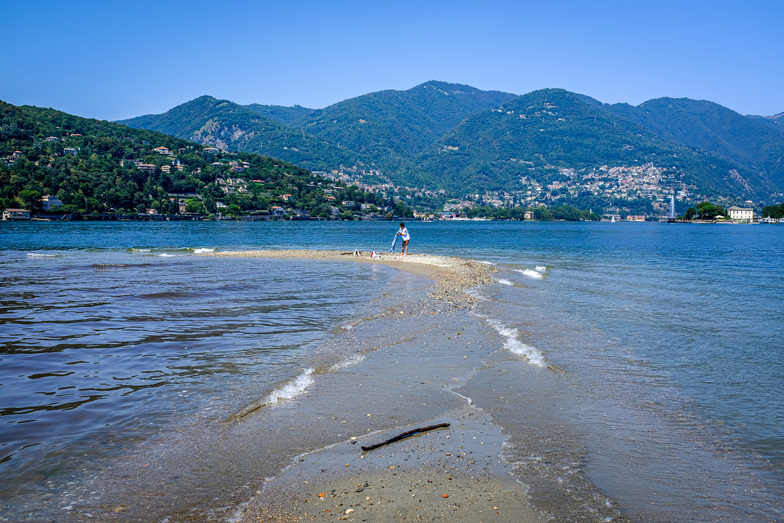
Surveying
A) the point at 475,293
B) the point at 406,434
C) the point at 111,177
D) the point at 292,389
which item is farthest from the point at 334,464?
the point at 111,177

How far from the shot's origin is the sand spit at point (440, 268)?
19.9 meters

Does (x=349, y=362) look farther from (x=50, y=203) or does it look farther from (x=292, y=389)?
(x=50, y=203)

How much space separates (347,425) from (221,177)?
189709 mm

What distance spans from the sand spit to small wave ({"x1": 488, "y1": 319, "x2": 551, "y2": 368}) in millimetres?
3769

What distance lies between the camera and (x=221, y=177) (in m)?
184

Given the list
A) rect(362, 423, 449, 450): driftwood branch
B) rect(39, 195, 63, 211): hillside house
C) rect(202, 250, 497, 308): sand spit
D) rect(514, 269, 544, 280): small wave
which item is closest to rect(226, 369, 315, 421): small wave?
rect(362, 423, 449, 450): driftwood branch

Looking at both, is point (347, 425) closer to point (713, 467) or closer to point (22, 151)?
point (713, 467)

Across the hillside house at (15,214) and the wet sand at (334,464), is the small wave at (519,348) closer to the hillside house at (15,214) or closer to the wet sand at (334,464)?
the wet sand at (334,464)

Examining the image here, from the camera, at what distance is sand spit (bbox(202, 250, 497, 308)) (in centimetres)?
1994

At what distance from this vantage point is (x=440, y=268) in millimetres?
31297

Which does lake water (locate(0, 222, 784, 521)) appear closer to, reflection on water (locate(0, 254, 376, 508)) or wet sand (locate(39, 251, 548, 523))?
reflection on water (locate(0, 254, 376, 508))

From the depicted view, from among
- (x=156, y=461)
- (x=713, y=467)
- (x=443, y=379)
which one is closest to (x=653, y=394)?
(x=713, y=467)

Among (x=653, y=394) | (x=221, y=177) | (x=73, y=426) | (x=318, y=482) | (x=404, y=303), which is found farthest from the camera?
(x=221, y=177)

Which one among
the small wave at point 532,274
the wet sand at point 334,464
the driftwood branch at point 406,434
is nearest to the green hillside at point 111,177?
the small wave at point 532,274
